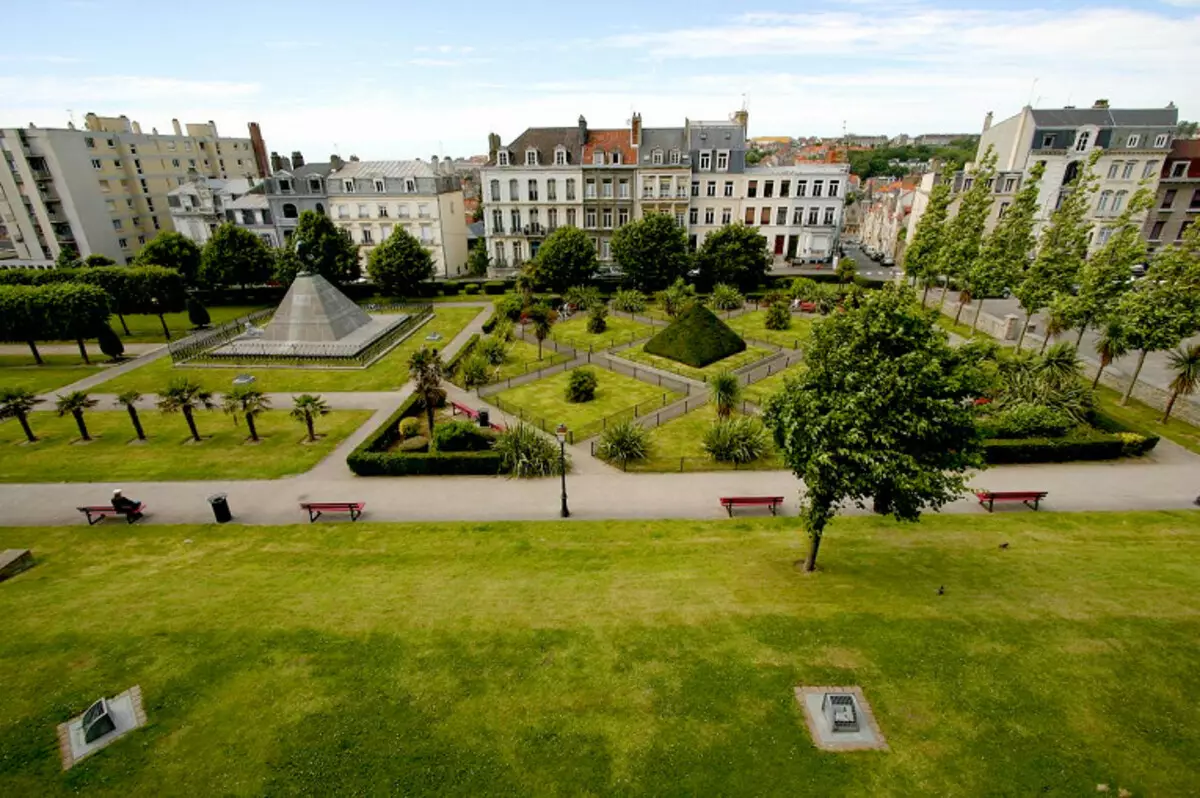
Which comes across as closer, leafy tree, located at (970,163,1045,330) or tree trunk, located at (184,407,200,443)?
tree trunk, located at (184,407,200,443)

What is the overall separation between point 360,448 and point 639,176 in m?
52.3

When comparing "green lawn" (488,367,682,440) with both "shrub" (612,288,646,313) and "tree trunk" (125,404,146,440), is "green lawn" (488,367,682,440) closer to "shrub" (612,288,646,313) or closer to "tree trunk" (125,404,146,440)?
"shrub" (612,288,646,313)

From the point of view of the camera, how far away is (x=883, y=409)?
15438 millimetres

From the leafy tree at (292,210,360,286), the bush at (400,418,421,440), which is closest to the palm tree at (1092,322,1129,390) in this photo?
the bush at (400,418,421,440)

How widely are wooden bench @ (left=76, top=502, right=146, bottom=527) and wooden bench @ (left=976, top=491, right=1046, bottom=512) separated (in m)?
36.2

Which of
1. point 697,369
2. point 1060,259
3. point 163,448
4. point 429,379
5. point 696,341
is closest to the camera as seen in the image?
point 429,379

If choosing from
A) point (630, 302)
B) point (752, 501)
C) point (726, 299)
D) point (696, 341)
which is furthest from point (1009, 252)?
point (752, 501)

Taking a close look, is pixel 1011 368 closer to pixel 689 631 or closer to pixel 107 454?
pixel 689 631

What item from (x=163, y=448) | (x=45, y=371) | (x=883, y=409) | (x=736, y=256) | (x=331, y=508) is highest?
(x=883, y=409)

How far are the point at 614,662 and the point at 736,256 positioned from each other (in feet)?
173

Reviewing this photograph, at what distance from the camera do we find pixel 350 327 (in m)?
49.4

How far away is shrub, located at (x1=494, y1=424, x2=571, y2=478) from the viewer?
90.2 feet

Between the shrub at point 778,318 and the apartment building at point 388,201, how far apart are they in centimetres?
4519

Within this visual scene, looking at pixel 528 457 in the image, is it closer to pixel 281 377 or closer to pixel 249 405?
pixel 249 405
